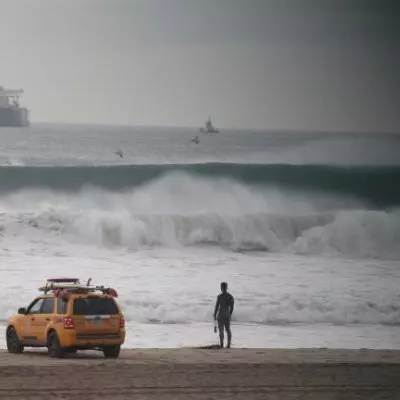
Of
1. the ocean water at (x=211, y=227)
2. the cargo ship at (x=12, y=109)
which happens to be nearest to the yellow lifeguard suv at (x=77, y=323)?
the ocean water at (x=211, y=227)

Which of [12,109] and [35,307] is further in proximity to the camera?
[12,109]

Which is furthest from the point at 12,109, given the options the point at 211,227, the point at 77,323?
the point at 77,323

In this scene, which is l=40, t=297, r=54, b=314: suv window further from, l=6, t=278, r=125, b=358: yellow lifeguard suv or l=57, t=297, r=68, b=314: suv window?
l=57, t=297, r=68, b=314: suv window

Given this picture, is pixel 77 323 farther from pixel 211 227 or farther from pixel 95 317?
pixel 211 227

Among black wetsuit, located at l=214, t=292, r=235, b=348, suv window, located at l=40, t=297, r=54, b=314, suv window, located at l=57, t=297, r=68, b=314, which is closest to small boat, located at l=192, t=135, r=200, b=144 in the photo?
black wetsuit, located at l=214, t=292, r=235, b=348

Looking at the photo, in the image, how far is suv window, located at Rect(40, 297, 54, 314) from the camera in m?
12.7

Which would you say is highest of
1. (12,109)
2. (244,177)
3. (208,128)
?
(12,109)

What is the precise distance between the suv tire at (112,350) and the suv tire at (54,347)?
46cm

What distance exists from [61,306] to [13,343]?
100 centimetres

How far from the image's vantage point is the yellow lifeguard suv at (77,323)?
1227 cm

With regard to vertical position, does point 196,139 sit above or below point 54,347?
above

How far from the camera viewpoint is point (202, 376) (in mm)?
10641

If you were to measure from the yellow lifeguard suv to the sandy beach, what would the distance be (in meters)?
0.17

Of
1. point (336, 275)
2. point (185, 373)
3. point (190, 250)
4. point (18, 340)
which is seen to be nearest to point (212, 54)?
point (190, 250)
